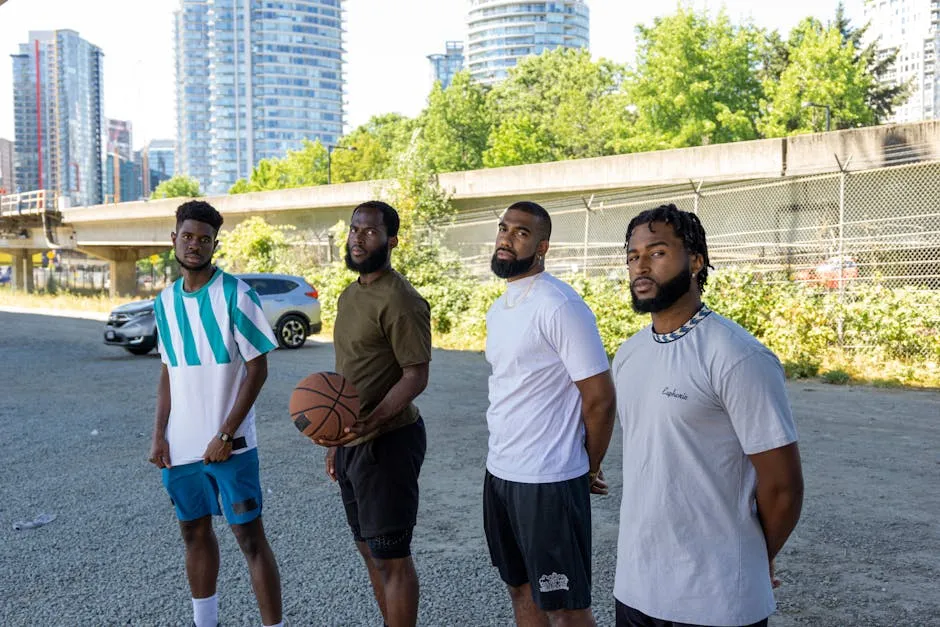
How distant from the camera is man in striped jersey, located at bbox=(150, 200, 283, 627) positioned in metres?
3.96

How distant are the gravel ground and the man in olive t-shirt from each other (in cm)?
91

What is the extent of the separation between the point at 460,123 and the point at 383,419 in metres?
63.7

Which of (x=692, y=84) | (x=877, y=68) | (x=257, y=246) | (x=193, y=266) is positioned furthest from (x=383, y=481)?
(x=877, y=68)

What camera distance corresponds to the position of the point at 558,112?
205ft

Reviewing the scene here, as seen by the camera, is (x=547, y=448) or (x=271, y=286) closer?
(x=547, y=448)

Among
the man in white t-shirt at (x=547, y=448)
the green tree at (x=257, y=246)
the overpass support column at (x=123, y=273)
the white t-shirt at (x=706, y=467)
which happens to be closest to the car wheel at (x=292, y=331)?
the green tree at (x=257, y=246)

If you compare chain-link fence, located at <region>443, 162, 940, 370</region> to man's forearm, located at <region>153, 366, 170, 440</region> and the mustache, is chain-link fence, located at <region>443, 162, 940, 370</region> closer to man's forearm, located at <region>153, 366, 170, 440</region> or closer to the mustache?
man's forearm, located at <region>153, 366, 170, 440</region>

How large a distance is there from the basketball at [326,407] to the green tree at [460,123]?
61.6 metres

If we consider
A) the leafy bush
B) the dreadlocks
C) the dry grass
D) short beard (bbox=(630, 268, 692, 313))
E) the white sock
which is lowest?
the dry grass

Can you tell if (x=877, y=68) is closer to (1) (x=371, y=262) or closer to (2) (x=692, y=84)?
(2) (x=692, y=84)

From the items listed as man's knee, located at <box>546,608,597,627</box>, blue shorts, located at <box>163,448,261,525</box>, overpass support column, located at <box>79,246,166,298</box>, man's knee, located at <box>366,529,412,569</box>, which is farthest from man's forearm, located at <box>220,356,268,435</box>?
overpass support column, located at <box>79,246,166,298</box>

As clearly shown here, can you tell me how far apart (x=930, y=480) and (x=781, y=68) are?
4974 centimetres

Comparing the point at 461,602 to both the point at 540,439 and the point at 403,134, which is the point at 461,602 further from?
the point at 403,134

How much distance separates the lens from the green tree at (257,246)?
3098cm
